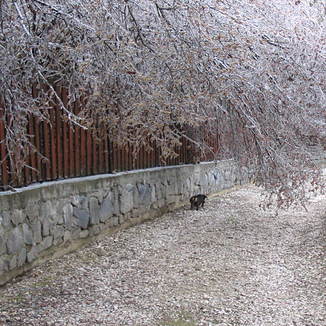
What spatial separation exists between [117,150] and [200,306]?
10.2ft

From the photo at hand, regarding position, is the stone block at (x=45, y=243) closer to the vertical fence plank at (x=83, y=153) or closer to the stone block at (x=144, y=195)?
the vertical fence plank at (x=83, y=153)

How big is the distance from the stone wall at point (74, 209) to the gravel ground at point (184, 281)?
166 millimetres

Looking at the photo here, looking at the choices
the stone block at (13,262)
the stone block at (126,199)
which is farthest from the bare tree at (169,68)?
the stone block at (126,199)

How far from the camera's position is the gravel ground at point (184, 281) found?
3498mm

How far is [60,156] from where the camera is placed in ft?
16.8

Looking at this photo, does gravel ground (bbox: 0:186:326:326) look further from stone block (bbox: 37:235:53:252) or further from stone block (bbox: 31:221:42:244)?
stone block (bbox: 31:221:42:244)

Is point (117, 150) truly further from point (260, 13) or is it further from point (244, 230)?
point (260, 13)

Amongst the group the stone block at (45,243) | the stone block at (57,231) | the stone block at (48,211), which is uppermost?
the stone block at (48,211)

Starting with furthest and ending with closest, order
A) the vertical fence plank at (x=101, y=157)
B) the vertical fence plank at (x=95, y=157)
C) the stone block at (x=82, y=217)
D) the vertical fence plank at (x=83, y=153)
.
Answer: the vertical fence plank at (x=101, y=157) < the vertical fence plank at (x=95, y=157) < the vertical fence plank at (x=83, y=153) < the stone block at (x=82, y=217)

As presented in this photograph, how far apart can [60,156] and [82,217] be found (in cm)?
81

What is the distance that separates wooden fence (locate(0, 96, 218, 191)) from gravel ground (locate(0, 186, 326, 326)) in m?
0.92

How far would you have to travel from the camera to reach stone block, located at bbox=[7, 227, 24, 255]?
4.19 metres

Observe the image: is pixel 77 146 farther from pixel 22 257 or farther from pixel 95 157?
pixel 22 257

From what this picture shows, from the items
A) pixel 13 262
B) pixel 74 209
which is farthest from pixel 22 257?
pixel 74 209
